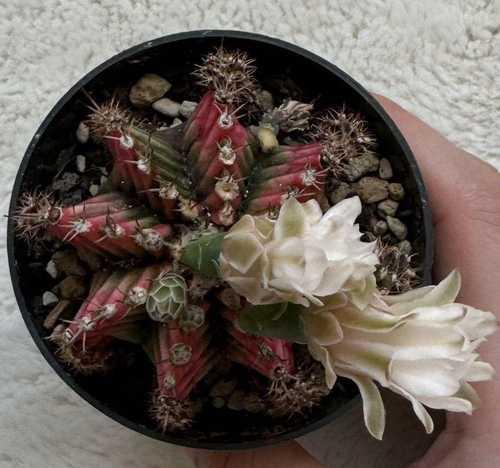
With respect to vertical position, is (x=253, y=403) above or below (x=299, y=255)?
below

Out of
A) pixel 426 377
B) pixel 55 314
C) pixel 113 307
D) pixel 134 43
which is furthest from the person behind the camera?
pixel 134 43

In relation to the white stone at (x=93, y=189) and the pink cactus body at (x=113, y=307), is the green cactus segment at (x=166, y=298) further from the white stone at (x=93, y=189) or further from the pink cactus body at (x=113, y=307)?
the white stone at (x=93, y=189)

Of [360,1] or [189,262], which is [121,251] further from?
[360,1]

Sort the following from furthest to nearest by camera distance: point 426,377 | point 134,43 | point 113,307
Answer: point 134,43 < point 113,307 < point 426,377

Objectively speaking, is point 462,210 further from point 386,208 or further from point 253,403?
point 253,403

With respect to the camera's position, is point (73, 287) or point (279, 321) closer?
point (279, 321)

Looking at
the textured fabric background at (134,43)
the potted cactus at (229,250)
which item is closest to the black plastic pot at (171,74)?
the potted cactus at (229,250)

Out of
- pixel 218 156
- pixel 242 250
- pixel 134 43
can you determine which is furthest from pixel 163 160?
pixel 134 43

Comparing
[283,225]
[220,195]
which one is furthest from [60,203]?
[283,225]
